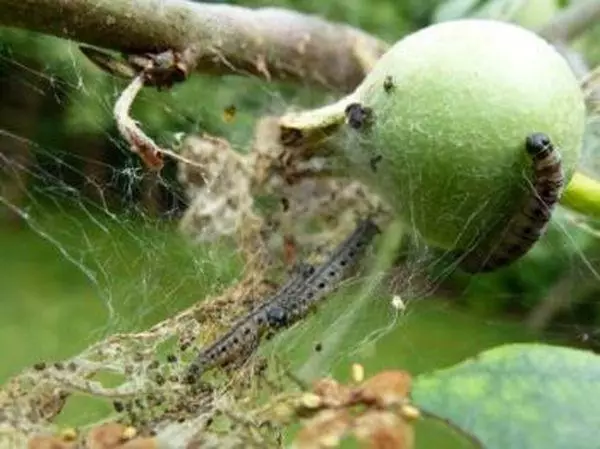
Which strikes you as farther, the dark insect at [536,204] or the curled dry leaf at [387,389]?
the dark insect at [536,204]

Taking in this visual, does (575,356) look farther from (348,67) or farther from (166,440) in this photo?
(348,67)

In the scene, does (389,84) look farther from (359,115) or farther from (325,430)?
(325,430)

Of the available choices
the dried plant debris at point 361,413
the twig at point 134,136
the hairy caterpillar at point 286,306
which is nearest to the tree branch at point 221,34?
the twig at point 134,136

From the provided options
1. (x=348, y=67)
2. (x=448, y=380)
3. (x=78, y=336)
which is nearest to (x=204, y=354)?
(x=448, y=380)

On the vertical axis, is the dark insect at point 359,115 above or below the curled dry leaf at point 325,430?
above

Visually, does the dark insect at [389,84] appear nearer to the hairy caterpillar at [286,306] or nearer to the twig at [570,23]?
the hairy caterpillar at [286,306]

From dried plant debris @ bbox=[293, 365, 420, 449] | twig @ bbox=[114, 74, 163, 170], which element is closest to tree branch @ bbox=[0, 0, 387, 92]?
twig @ bbox=[114, 74, 163, 170]

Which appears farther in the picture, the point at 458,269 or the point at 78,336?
the point at 78,336

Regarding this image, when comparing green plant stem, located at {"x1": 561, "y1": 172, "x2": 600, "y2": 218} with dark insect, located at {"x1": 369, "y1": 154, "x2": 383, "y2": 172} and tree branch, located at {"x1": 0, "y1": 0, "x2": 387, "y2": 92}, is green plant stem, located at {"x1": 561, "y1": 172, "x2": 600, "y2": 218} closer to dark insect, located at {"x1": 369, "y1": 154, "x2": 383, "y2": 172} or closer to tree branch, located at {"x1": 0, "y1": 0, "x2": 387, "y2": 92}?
dark insect, located at {"x1": 369, "y1": 154, "x2": 383, "y2": 172}
